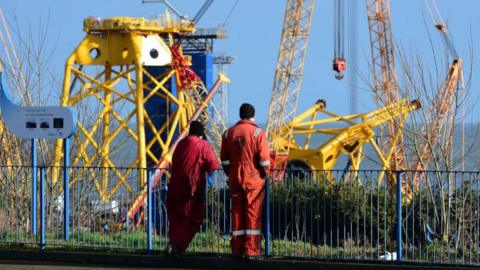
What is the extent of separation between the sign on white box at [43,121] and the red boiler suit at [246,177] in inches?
151

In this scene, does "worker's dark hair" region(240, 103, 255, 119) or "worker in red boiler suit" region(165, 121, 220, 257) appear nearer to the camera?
"worker's dark hair" region(240, 103, 255, 119)

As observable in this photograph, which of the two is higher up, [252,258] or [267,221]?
[267,221]

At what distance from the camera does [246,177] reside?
16.7 meters

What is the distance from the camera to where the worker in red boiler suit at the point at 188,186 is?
1719 centimetres

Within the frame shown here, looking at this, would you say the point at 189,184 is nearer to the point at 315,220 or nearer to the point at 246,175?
the point at 246,175

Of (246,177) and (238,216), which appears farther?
(238,216)

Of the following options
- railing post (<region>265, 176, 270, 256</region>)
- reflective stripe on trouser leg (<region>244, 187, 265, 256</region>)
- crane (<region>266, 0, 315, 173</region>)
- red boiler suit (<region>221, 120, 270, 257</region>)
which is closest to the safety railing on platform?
railing post (<region>265, 176, 270, 256</region>)

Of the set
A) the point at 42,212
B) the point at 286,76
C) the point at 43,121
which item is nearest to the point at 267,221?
the point at 42,212

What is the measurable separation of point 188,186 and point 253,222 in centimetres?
106

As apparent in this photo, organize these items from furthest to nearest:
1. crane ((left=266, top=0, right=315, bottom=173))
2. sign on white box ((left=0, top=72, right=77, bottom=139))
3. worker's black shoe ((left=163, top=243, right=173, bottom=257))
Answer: crane ((left=266, top=0, right=315, bottom=173)), sign on white box ((left=0, top=72, right=77, bottom=139)), worker's black shoe ((left=163, top=243, right=173, bottom=257))

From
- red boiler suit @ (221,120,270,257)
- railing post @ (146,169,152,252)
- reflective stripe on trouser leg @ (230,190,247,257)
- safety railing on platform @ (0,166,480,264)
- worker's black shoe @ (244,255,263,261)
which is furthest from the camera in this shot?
railing post @ (146,169,152,252)

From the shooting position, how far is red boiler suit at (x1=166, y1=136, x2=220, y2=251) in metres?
17.2

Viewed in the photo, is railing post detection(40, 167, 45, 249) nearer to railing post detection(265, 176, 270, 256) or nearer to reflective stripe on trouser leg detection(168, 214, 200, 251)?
reflective stripe on trouser leg detection(168, 214, 200, 251)

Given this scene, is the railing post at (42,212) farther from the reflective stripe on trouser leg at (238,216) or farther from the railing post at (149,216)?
the reflective stripe on trouser leg at (238,216)
